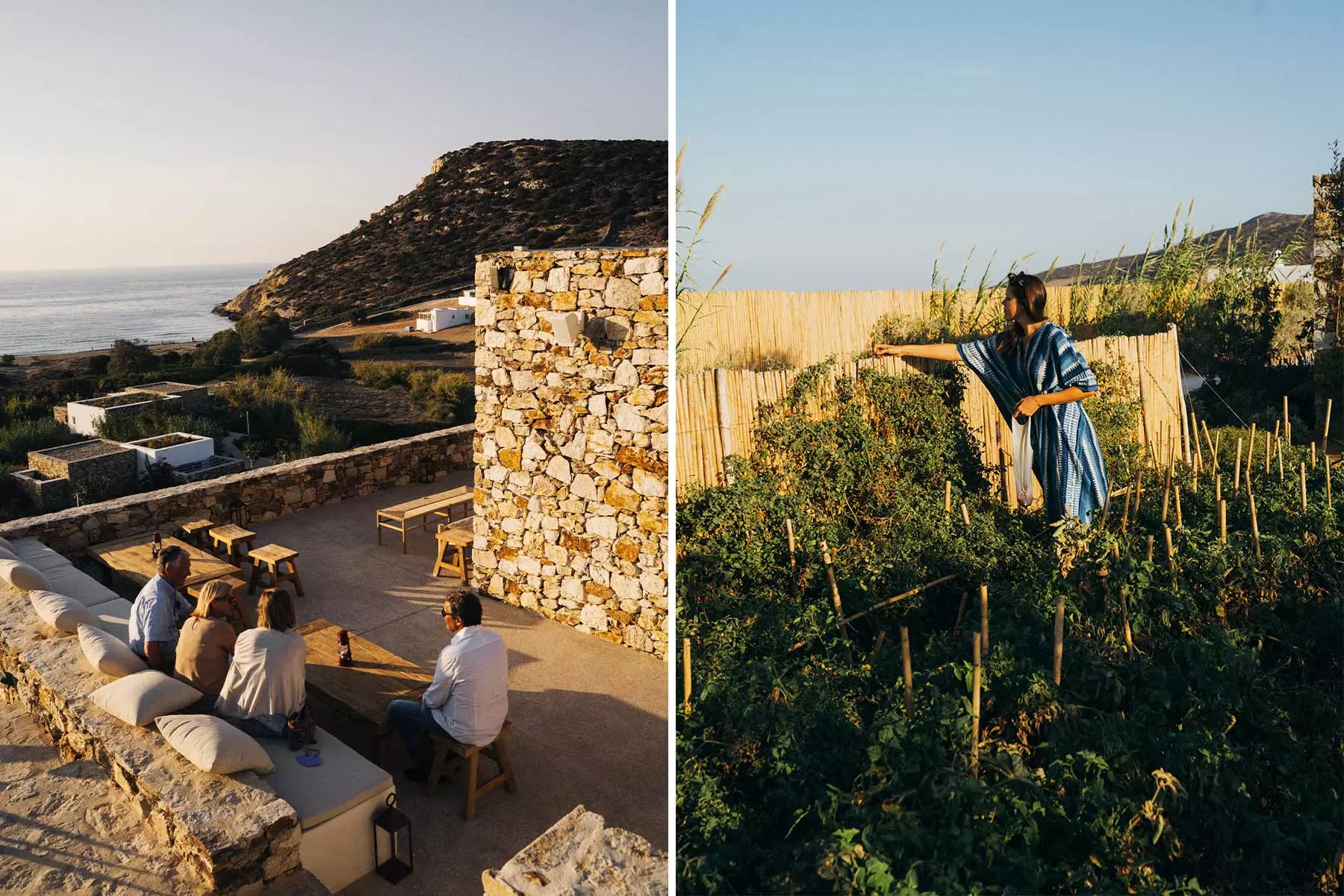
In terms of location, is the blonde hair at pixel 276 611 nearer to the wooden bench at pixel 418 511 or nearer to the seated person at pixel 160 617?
the seated person at pixel 160 617

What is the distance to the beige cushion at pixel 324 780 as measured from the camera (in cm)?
302

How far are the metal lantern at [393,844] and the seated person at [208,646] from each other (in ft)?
3.12

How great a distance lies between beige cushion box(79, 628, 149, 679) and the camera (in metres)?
3.65

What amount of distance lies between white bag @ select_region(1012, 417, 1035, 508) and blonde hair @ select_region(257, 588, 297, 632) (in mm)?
3019

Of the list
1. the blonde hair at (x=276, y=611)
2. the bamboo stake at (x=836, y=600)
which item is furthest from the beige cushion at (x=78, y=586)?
the bamboo stake at (x=836, y=600)

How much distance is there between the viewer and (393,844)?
3.19 meters

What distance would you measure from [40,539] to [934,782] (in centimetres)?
603

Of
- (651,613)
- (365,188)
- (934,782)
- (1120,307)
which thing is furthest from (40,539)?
(365,188)

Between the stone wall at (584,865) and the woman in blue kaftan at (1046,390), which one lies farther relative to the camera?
the woman in blue kaftan at (1046,390)

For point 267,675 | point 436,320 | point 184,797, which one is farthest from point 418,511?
point 436,320

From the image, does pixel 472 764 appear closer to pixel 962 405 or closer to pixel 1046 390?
pixel 1046 390

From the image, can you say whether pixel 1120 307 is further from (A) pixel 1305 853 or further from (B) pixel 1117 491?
(A) pixel 1305 853

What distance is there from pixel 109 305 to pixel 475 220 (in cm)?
2060

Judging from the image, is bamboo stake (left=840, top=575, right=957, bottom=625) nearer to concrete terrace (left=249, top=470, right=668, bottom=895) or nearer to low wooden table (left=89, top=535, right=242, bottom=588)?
concrete terrace (left=249, top=470, right=668, bottom=895)
